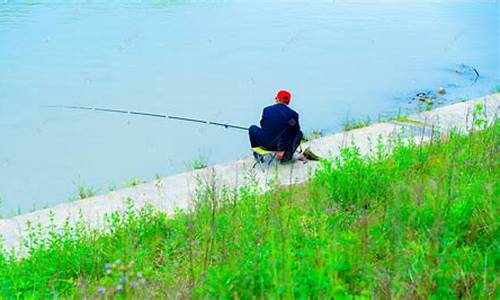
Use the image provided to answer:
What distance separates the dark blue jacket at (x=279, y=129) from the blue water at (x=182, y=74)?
1.24 metres

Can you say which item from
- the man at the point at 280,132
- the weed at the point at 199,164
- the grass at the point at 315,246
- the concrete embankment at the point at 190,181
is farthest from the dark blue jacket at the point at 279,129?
the grass at the point at 315,246

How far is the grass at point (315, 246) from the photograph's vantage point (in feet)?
10.9

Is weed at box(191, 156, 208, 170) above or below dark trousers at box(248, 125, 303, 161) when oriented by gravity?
below

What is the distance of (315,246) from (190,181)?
11.1ft

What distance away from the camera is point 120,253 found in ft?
14.6

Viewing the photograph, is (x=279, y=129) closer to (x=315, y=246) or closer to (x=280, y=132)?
(x=280, y=132)

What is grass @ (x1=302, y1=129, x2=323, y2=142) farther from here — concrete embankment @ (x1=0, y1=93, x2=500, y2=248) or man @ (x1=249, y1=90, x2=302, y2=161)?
man @ (x1=249, y1=90, x2=302, y2=161)

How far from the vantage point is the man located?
25.1ft

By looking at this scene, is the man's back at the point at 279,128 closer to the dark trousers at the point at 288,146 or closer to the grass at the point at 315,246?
the dark trousers at the point at 288,146

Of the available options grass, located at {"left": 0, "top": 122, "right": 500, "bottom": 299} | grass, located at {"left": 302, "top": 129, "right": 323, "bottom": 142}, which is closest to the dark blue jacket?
grass, located at {"left": 0, "top": 122, "right": 500, "bottom": 299}

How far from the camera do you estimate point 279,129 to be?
7664 millimetres

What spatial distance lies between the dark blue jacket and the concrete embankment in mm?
267

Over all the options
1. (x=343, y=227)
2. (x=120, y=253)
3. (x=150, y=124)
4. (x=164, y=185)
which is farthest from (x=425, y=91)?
(x=120, y=253)

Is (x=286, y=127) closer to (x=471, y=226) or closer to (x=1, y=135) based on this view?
(x=471, y=226)
